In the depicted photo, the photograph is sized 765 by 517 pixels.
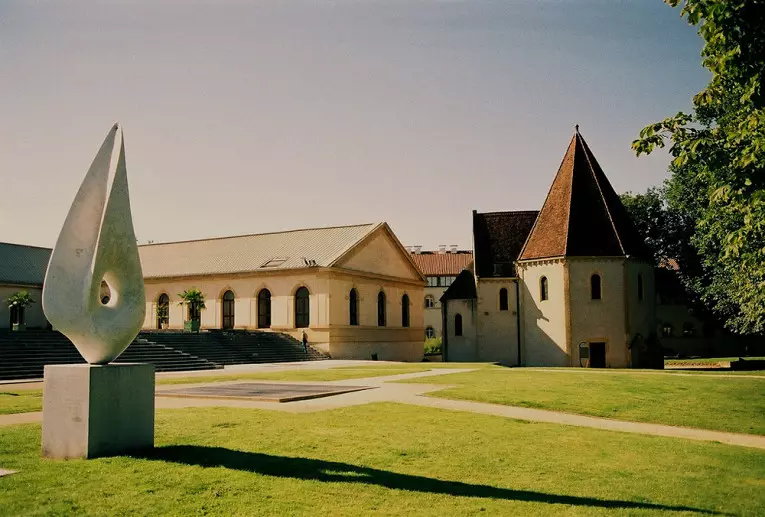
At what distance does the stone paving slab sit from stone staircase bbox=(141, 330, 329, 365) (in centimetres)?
1742

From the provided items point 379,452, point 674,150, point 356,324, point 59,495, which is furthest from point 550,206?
point 59,495

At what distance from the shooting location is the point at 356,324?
169 feet

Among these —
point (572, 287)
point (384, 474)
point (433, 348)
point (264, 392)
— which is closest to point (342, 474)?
point (384, 474)

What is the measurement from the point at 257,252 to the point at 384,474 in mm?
48153

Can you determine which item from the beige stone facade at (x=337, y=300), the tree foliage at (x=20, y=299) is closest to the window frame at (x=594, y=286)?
the beige stone facade at (x=337, y=300)

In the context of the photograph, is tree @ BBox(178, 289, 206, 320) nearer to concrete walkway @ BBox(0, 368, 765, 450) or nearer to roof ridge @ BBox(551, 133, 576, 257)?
roof ridge @ BBox(551, 133, 576, 257)

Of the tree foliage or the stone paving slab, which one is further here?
the tree foliage

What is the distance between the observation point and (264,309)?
171 ft

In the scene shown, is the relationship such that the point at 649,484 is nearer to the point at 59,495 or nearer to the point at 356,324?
the point at 59,495

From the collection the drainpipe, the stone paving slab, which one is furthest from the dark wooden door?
the stone paving slab

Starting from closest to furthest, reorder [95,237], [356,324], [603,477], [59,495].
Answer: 1. [59,495]
2. [603,477]
3. [95,237]
4. [356,324]

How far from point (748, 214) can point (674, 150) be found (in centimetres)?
189

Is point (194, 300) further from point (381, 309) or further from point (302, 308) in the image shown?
point (381, 309)

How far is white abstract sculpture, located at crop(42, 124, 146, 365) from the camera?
10.1 m
